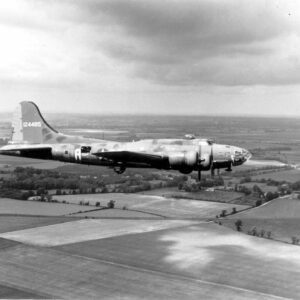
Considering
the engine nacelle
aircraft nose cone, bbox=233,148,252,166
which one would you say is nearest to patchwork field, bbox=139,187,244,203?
aircraft nose cone, bbox=233,148,252,166

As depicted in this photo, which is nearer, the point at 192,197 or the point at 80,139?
the point at 80,139

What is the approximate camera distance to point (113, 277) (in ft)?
239

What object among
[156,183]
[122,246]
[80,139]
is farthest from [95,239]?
[156,183]

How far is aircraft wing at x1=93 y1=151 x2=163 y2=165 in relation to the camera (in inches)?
1887

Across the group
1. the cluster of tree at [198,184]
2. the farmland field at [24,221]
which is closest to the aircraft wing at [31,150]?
the farmland field at [24,221]

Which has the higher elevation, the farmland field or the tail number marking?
the tail number marking

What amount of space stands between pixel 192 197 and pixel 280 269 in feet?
200

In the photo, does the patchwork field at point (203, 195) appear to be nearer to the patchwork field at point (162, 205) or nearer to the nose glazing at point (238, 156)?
the patchwork field at point (162, 205)

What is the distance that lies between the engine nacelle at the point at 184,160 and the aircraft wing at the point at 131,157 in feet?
4.49

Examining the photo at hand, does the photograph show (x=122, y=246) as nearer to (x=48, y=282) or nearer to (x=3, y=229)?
(x=48, y=282)

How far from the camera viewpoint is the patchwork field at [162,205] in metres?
121

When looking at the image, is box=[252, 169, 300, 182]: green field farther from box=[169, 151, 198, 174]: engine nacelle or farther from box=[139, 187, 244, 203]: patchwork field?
box=[169, 151, 198, 174]: engine nacelle

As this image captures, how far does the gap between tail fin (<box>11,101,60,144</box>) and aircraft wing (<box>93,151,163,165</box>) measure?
10.6 metres

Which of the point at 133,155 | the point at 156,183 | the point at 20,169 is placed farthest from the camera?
the point at 20,169
